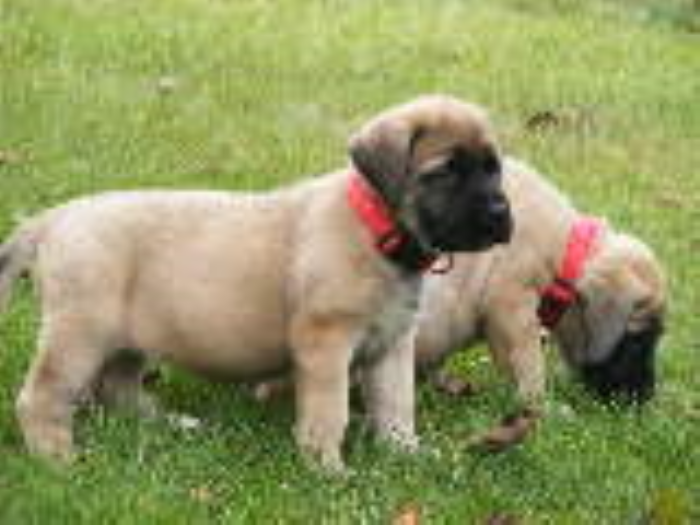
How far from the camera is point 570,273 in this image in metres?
8.05

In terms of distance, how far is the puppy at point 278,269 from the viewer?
6.52m

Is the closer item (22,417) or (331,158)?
(22,417)

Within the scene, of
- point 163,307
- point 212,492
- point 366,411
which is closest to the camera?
point 212,492

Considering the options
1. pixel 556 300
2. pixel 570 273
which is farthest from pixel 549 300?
pixel 570 273

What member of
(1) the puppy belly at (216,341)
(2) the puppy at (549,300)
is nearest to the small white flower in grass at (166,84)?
(2) the puppy at (549,300)

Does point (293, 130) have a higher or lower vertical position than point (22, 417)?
lower

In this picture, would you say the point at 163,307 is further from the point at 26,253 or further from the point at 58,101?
the point at 58,101

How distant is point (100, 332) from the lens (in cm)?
668

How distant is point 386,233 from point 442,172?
28 centimetres

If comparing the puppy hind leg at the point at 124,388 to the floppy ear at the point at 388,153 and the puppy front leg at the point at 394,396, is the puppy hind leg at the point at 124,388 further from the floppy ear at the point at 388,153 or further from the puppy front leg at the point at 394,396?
the floppy ear at the point at 388,153

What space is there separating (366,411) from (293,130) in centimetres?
504

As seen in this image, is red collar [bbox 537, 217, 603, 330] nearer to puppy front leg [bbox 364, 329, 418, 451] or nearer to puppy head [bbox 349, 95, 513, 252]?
puppy front leg [bbox 364, 329, 418, 451]

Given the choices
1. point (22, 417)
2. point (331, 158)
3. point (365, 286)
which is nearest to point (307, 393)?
point (365, 286)

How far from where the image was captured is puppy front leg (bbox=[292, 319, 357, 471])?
6.54 metres
